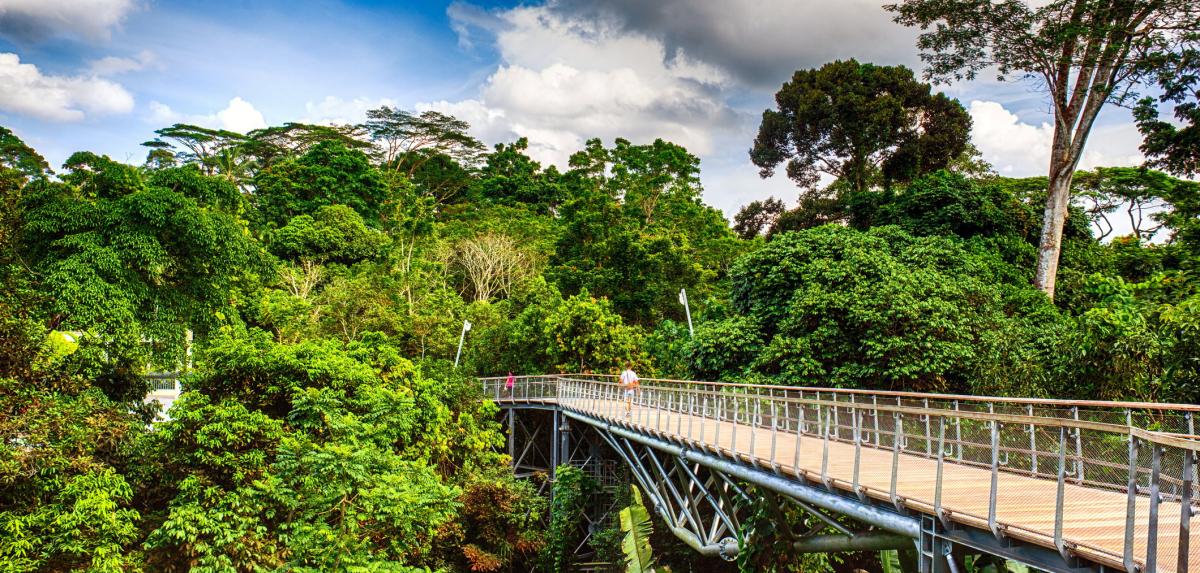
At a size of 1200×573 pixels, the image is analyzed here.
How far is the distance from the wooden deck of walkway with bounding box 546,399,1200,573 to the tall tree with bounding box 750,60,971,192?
23.0 metres

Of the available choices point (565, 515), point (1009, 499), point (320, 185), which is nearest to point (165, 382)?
point (565, 515)

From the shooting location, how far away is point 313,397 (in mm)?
14164

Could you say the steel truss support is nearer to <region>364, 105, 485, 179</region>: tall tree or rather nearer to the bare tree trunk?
the bare tree trunk

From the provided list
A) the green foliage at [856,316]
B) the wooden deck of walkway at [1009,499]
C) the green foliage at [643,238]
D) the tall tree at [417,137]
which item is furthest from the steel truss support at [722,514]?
the tall tree at [417,137]

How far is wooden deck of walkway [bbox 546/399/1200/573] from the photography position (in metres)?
5.00

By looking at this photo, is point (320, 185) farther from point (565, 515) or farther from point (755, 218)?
point (565, 515)

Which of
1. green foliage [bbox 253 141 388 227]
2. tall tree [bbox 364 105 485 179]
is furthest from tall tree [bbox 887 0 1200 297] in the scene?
tall tree [bbox 364 105 485 179]

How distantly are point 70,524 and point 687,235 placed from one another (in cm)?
3321

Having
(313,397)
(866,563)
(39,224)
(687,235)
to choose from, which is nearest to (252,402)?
(313,397)

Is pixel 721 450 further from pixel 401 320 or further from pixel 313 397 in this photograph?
pixel 401 320

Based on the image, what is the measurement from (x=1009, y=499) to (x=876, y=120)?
2683 centimetres

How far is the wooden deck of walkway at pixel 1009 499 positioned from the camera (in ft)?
→ 16.4

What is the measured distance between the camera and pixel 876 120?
30797mm

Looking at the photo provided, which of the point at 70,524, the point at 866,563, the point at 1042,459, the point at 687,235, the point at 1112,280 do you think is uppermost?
the point at 687,235
